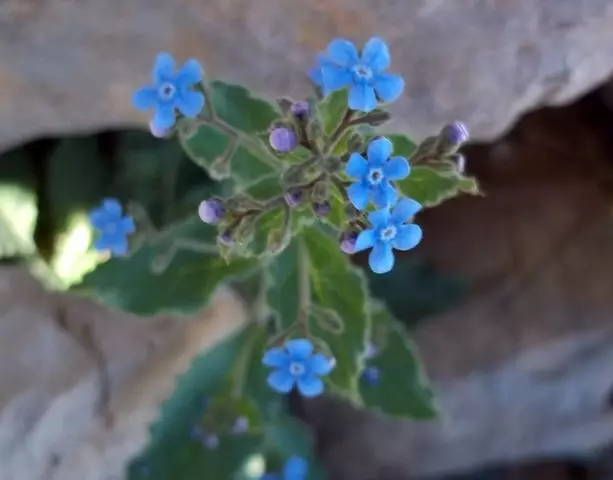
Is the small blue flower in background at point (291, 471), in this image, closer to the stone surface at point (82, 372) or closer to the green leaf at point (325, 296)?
the stone surface at point (82, 372)

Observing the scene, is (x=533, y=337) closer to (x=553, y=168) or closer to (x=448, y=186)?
(x=553, y=168)

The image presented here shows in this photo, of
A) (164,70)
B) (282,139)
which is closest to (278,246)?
(282,139)

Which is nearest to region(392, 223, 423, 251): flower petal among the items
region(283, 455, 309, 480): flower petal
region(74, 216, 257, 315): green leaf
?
region(74, 216, 257, 315): green leaf

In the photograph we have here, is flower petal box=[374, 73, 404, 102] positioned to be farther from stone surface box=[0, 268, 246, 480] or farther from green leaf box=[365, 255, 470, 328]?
green leaf box=[365, 255, 470, 328]

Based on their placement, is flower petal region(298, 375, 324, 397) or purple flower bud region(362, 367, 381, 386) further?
purple flower bud region(362, 367, 381, 386)

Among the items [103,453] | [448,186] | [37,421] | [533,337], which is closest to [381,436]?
[533,337]

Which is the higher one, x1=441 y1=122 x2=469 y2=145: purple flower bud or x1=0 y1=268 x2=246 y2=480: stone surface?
x1=441 y1=122 x2=469 y2=145: purple flower bud

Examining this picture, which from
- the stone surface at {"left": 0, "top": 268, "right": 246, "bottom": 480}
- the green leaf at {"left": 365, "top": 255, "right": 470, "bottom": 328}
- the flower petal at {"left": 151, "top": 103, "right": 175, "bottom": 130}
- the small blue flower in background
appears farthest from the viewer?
the green leaf at {"left": 365, "top": 255, "right": 470, "bottom": 328}
